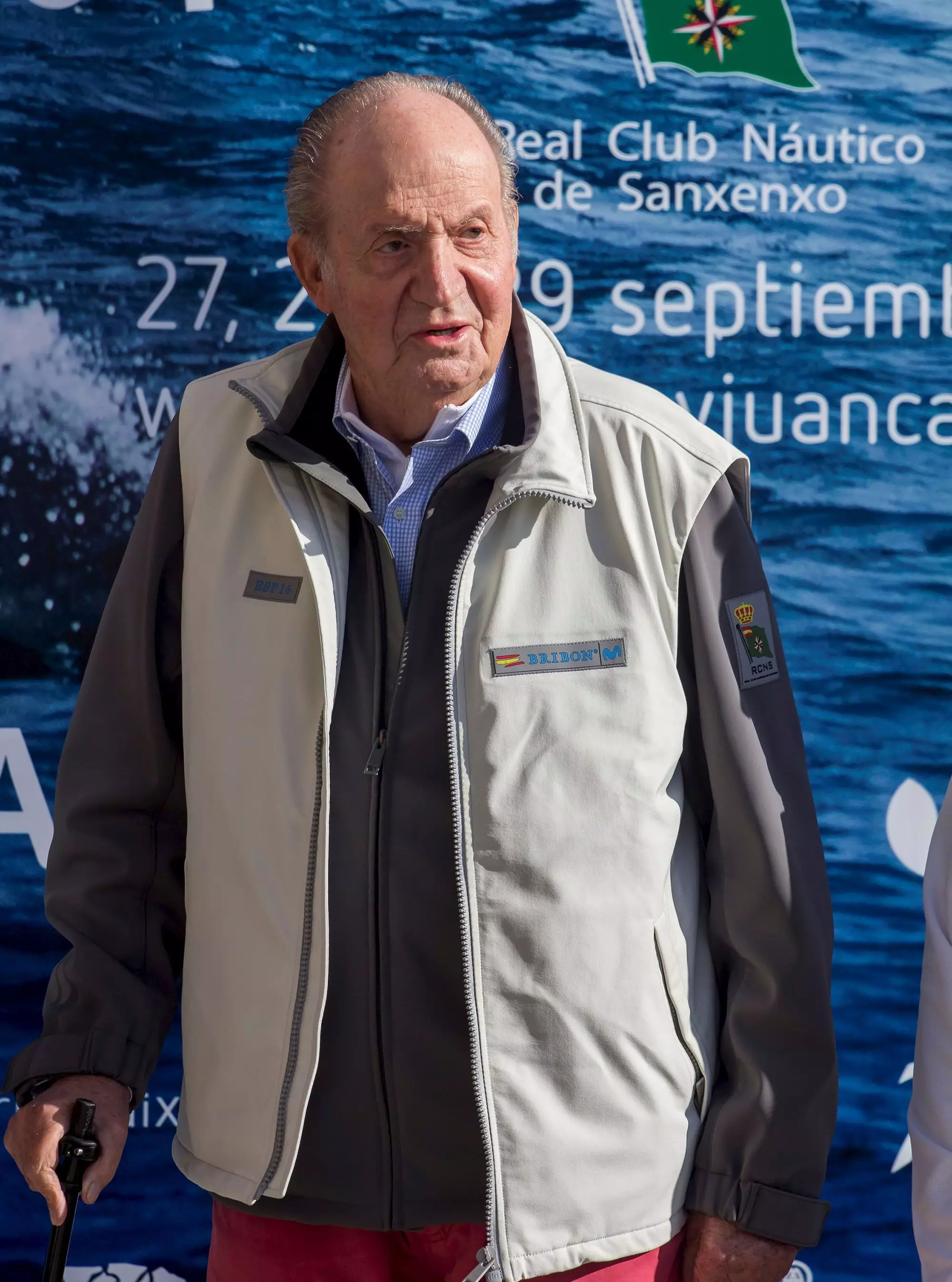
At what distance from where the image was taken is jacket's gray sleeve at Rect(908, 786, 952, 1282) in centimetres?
139

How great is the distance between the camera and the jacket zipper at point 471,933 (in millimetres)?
1426

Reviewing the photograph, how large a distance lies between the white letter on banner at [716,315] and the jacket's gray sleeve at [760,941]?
72cm

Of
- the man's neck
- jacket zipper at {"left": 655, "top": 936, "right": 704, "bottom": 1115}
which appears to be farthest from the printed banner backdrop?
jacket zipper at {"left": 655, "top": 936, "right": 704, "bottom": 1115}

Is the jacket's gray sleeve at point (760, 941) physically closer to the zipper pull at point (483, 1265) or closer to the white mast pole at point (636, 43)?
the zipper pull at point (483, 1265)

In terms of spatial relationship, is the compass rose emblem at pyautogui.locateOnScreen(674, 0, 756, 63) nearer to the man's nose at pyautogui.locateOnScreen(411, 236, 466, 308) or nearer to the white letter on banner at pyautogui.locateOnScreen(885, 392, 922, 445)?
the white letter on banner at pyautogui.locateOnScreen(885, 392, 922, 445)

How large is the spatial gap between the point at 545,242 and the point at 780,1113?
1418mm

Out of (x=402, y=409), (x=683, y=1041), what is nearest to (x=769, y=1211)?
(x=683, y=1041)

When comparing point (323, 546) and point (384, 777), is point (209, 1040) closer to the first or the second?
point (384, 777)

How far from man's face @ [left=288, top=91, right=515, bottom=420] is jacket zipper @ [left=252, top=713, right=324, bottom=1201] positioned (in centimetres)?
55

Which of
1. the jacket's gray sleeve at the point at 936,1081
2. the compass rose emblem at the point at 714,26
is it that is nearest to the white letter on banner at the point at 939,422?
the compass rose emblem at the point at 714,26

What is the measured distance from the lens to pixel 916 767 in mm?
2209

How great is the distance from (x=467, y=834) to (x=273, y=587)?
1.28 feet

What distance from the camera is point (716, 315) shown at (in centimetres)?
221

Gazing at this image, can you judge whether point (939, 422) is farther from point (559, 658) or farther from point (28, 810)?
point (28, 810)
